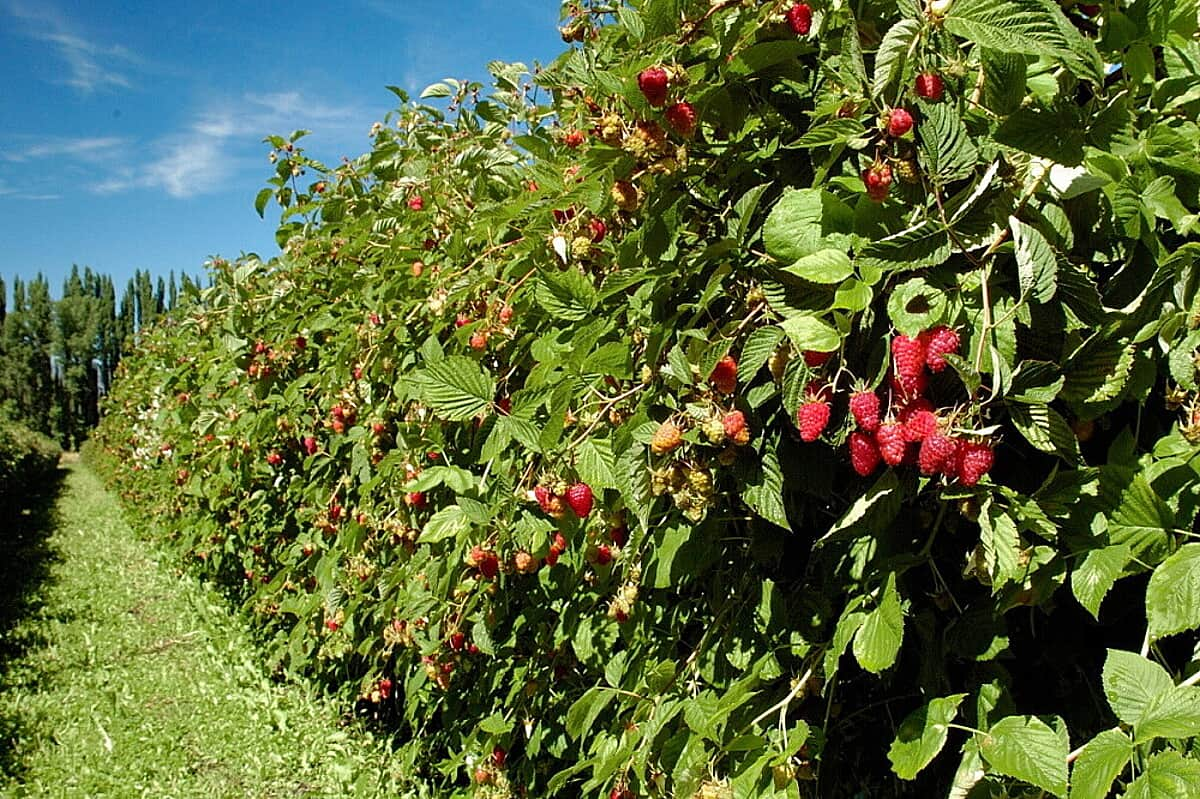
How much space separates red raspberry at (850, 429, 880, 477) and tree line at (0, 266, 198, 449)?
166 ft

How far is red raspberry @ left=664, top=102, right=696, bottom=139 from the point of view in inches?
40.3

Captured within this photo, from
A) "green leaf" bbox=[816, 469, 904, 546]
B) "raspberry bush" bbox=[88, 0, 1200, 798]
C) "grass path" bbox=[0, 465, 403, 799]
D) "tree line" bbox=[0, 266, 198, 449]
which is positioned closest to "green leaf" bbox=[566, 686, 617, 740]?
"raspberry bush" bbox=[88, 0, 1200, 798]

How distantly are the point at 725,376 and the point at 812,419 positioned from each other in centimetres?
15

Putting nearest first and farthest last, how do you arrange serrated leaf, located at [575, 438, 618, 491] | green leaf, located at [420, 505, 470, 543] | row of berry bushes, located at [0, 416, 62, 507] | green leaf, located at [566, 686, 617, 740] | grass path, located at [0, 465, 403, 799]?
1. serrated leaf, located at [575, 438, 618, 491]
2. green leaf, located at [566, 686, 617, 740]
3. green leaf, located at [420, 505, 470, 543]
4. grass path, located at [0, 465, 403, 799]
5. row of berry bushes, located at [0, 416, 62, 507]


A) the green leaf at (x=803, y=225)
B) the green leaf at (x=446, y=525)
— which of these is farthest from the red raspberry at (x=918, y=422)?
the green leaf at (x=446, y=525)

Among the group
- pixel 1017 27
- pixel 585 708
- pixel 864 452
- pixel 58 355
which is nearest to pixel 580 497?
pixel 585 708

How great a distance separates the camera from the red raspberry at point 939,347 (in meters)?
0.86

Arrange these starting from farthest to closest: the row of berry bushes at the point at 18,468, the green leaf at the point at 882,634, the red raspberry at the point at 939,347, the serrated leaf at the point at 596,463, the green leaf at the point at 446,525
Result: the row of berry bushes at the point at 18,468
the green leaf at the point at 446,525
the serrated leaf at the point at 596,463
the green leaf at the point at 882,634
the red raspberry at the point at 939,347

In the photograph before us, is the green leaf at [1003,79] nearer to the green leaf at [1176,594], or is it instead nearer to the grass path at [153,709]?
the green leaf at [1176,594]

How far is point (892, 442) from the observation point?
873mm

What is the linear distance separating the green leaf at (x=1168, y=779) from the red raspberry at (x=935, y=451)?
34cm

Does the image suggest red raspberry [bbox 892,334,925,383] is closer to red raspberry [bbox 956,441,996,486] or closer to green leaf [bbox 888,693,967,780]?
red raspberry [bbox 956,441,996,486]

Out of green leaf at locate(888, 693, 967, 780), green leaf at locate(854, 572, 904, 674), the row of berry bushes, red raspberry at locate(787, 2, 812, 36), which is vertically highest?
red raspberry at locate(787, 2, 812, 36)

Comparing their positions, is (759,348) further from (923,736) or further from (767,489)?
(923,736)
